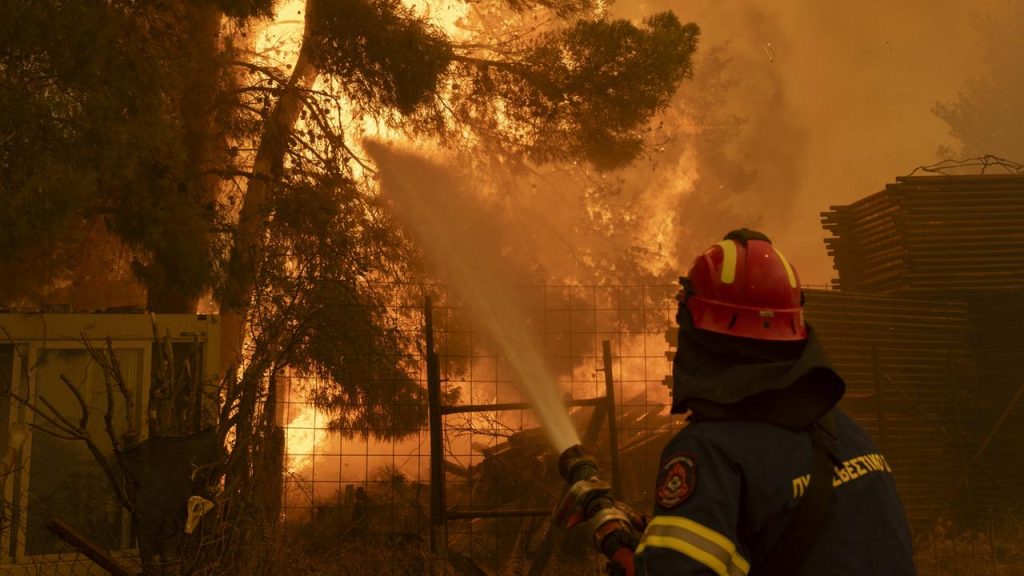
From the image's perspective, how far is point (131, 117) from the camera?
7555 mm

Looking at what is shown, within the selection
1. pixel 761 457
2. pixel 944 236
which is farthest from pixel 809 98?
pixel 761 457

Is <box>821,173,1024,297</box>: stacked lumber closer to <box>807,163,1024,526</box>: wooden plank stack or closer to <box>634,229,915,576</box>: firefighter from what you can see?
<box>807,163,1024,526</box>: wooden plank stack

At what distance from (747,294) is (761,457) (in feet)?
1.58

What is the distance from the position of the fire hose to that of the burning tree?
2.42 metres

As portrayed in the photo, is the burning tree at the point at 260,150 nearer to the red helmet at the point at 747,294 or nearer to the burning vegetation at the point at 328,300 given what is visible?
the burning vegetation at the point at 328,300

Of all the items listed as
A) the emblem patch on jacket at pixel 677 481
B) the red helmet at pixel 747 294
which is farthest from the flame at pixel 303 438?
the emblem patch on jacket at pixel 677 481

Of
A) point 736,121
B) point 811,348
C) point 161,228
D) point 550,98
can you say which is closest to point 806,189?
point 736,121

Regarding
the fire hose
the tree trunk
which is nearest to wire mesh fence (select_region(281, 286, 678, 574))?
the tree trunk

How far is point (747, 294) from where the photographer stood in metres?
2.41

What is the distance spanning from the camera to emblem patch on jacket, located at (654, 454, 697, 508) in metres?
2.07

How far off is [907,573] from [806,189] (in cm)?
2254

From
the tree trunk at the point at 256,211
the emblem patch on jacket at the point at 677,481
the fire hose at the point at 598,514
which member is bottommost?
the fire hose at the point at 598,514

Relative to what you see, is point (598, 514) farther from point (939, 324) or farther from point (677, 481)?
point (939, 324)

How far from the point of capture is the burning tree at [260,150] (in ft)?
21.7
